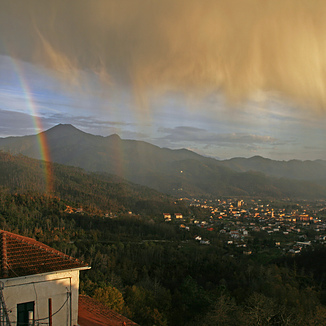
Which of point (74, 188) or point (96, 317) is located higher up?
point (96, 317)

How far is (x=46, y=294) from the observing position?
779 cm

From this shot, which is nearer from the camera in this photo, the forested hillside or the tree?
the tree

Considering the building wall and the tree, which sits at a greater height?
the building wall

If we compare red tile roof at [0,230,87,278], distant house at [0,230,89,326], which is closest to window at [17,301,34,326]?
distant house at [0,230,89,326]

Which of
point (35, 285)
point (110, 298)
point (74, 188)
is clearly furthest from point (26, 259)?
point (74, 188)

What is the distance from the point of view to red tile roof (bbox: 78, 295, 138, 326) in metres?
9.16

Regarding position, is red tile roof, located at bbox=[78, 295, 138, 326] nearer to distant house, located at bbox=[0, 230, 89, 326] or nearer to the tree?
distant house, located at bbox=[0, 230, 89, 326]

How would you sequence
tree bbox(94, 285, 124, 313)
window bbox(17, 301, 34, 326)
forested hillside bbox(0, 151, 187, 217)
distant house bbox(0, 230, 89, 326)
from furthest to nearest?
forested hillside bbox(0, 151, 187, 217), tree bbox(94, 285, 124, 313), window bbox(17, 301, 34, 326), distant house bbox(0, 230, 89, 326)

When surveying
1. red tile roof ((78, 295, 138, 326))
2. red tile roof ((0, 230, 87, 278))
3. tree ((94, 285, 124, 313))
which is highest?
red tile roof ((0, 230, 87, 278))

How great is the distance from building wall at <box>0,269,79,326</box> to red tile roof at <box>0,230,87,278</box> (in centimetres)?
14

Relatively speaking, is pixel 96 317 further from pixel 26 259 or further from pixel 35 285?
pixel 26 259

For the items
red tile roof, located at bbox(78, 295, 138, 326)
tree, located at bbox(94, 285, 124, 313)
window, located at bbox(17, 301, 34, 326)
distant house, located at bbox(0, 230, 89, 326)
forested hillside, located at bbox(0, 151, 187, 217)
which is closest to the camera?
distant house, located at bbox(0, 230, 89, 326)

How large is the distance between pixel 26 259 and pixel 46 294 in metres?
0.95

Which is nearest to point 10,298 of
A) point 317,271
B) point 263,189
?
point 317,271
